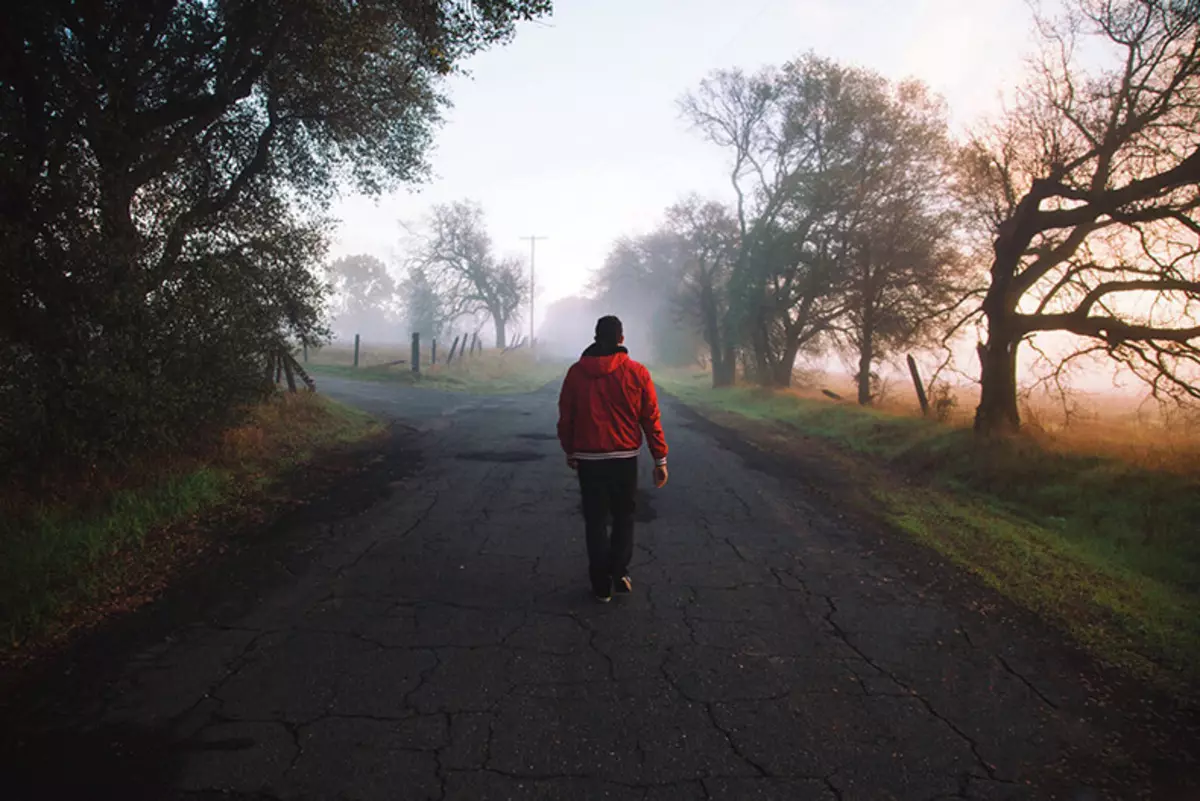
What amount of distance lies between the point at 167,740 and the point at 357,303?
130m

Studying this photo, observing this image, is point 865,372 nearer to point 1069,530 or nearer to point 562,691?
point 1069,530

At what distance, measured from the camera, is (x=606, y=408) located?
15.0ft

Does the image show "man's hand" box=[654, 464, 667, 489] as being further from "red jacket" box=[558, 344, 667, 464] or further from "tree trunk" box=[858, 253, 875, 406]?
"tree trunk" box=[858, 253, 875, 406]

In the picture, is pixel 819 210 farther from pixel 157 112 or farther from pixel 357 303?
pixel 357 303

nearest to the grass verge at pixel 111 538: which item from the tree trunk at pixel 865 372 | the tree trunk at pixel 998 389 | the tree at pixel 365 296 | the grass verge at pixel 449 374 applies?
the tree trunk at pixel 998 389

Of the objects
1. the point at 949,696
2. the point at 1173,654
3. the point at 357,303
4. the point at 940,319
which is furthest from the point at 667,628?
the point at 357,303

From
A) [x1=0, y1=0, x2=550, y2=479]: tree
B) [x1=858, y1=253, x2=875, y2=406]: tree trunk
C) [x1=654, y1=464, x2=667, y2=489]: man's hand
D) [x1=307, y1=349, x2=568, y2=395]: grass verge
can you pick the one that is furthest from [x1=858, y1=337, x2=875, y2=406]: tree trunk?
[x1=654, y1=464, x2=667, y2=489]: man's hand

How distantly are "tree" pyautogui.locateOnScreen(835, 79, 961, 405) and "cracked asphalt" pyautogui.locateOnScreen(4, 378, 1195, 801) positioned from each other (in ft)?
50.6

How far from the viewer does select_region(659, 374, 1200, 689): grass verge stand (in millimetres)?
4457

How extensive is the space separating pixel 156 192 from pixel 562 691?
8123mm

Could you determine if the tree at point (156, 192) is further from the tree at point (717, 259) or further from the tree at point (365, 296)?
the tree at point (365, 296)

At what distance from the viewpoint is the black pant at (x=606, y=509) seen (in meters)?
4.54

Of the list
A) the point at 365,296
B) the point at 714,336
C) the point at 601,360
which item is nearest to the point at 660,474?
the point at 601,360

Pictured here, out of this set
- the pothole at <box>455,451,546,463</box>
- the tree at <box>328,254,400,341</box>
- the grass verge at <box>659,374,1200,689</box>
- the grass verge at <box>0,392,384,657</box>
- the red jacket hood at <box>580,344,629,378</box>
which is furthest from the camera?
the tree at <box>328,254,400,341</box>
